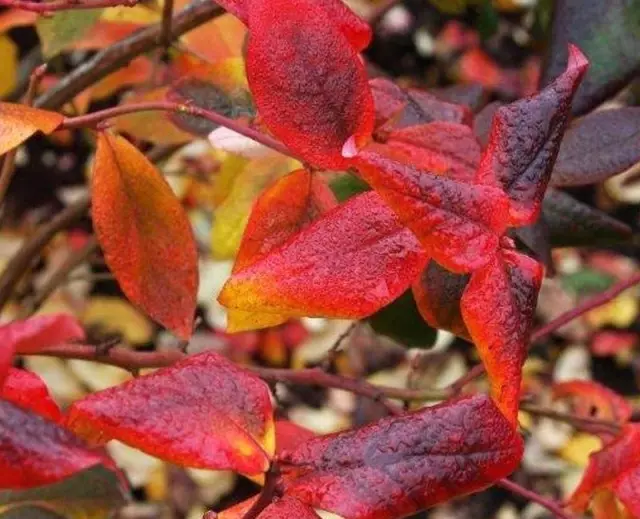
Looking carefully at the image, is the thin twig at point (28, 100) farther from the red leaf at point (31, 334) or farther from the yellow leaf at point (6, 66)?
the yellow leaf at point (6, 66)

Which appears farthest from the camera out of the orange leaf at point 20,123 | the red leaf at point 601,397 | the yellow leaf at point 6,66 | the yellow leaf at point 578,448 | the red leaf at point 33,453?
the yellow leaf at point 578,448

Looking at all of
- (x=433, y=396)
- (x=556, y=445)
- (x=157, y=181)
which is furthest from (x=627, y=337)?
(x=157, y=181)

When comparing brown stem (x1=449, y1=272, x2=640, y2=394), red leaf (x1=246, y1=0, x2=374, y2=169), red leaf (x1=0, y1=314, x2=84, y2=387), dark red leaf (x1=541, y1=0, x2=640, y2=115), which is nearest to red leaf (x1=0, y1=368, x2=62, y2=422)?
red leaf (x1=0, y1=314, x2=84, y2=387)

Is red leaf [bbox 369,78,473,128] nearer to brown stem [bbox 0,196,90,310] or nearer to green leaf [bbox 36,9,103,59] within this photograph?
green leaf [bbox 36,9,103,59]

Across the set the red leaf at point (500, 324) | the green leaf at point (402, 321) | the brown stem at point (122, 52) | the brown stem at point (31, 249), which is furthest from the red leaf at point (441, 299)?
the brown stem at point (31, 249)

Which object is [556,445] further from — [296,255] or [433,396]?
[296,255]
